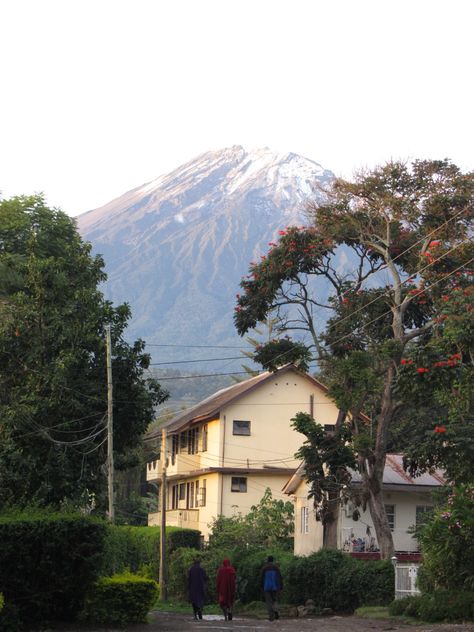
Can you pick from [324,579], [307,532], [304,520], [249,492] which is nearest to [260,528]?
[304,520]

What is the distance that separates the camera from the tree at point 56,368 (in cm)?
3609

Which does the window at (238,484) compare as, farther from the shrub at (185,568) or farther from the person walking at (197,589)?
the person walking at (197,589)

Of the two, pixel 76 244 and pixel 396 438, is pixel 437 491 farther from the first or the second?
pixel 76 244

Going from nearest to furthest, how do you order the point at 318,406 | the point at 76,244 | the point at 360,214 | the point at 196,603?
1. the point at 196,603
2. the point at 360,214
3. the point at 76,244
4. the point at 318,406

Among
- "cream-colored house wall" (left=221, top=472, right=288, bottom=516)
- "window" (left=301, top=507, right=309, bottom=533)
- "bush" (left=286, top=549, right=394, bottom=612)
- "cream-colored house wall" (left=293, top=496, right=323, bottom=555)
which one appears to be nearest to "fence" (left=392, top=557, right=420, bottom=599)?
"bush" (left=286, top=549, right=394, bottom=612)

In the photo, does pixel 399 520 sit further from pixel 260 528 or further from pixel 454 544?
pixel 454 544

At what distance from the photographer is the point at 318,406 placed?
60344 millimetres

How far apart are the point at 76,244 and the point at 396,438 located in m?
14.6

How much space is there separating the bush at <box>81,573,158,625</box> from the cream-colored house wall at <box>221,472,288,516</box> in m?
34.9

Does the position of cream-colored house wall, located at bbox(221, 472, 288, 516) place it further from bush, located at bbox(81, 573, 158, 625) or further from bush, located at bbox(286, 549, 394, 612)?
bush, located at bbox(81, 573, 158, 625)

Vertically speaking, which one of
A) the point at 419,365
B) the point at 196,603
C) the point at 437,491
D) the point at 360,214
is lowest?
the point at 196,603

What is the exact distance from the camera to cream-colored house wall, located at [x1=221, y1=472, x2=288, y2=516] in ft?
193

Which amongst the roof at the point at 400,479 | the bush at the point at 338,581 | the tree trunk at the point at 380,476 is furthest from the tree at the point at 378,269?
the roof at the point at 400,479

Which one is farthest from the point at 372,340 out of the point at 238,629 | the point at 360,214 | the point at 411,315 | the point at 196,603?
the point at 238,629
